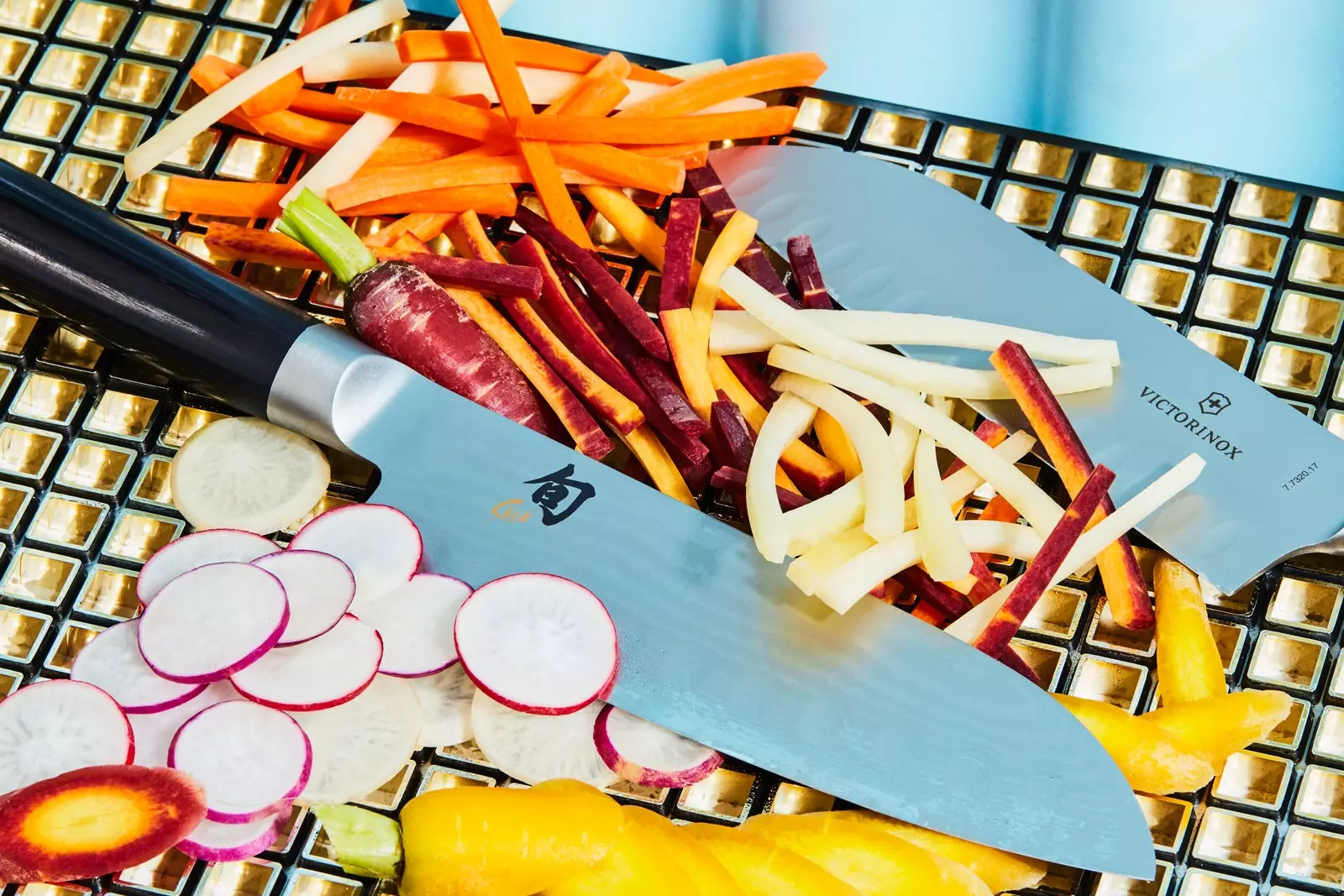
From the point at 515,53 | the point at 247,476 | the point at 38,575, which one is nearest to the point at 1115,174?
the point at 515,53

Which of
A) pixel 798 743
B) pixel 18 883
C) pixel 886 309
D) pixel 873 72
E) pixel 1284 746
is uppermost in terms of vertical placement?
pixel 873 72

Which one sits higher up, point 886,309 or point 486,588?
point 886,309

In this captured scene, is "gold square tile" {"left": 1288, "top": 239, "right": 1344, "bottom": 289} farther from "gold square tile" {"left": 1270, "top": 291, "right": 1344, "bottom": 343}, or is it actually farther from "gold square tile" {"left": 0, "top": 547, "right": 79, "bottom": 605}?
"gold square tile" {"left": 0, "top": 547, "right": 79, "bottom": 605}

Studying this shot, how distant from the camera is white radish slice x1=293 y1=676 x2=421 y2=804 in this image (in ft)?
5.47

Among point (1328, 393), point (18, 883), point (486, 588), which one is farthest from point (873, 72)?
point (18, 883)

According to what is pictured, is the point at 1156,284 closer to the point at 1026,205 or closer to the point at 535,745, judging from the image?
the point at 1026,205

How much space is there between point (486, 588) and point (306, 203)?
651mm

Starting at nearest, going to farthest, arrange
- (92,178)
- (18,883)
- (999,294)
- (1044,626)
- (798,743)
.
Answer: (18,883), (798,743), (1044,626), (999,294), (92,178)

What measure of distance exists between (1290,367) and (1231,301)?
0.44ft

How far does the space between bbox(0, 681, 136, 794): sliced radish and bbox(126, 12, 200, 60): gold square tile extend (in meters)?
1.21

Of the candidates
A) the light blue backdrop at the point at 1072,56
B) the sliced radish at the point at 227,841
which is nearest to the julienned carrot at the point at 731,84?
the light blue backdrop at the point at 1072,56

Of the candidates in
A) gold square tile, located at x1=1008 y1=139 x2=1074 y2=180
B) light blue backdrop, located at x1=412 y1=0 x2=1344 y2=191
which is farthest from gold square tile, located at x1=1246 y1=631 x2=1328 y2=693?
light blue backdrop, located at x1=412 y1=0 x2=1344 y2=191

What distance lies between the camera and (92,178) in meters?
2.24

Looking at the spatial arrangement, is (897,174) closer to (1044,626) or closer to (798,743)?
(1044,626)
